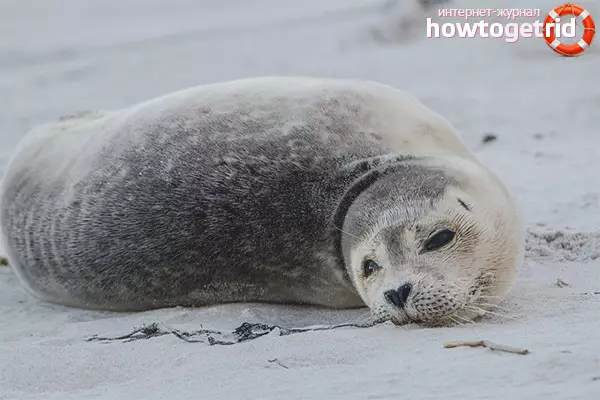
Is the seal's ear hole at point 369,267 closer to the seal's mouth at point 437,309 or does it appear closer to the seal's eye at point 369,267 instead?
the seal's eye at point 369,267

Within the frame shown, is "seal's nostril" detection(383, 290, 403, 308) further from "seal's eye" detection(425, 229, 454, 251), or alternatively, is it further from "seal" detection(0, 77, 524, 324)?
"seal's eye" detection(425, 229, 454, 251)

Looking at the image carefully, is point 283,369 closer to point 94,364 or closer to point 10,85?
point 94,364

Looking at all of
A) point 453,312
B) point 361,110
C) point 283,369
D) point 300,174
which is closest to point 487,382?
point 283,369

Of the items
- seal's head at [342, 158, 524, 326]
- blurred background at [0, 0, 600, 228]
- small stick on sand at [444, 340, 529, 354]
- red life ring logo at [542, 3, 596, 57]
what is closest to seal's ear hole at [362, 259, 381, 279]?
seal's head at [342, 158, 524, 326]

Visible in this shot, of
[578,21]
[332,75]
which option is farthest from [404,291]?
[332,75]

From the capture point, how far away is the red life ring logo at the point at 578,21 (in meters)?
8.16

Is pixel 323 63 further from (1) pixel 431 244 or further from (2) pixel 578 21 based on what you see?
(1) pixel 431 244

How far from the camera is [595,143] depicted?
611cm

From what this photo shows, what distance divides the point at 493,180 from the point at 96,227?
150 cm

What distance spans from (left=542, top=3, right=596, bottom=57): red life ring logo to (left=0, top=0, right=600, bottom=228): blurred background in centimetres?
7

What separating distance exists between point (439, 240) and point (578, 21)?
5598mm

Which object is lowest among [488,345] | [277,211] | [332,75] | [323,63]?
[488,345]

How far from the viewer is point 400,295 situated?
2986 millimetres

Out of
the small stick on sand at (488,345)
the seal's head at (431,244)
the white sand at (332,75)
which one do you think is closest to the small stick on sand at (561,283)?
the white sand at (332,75)
